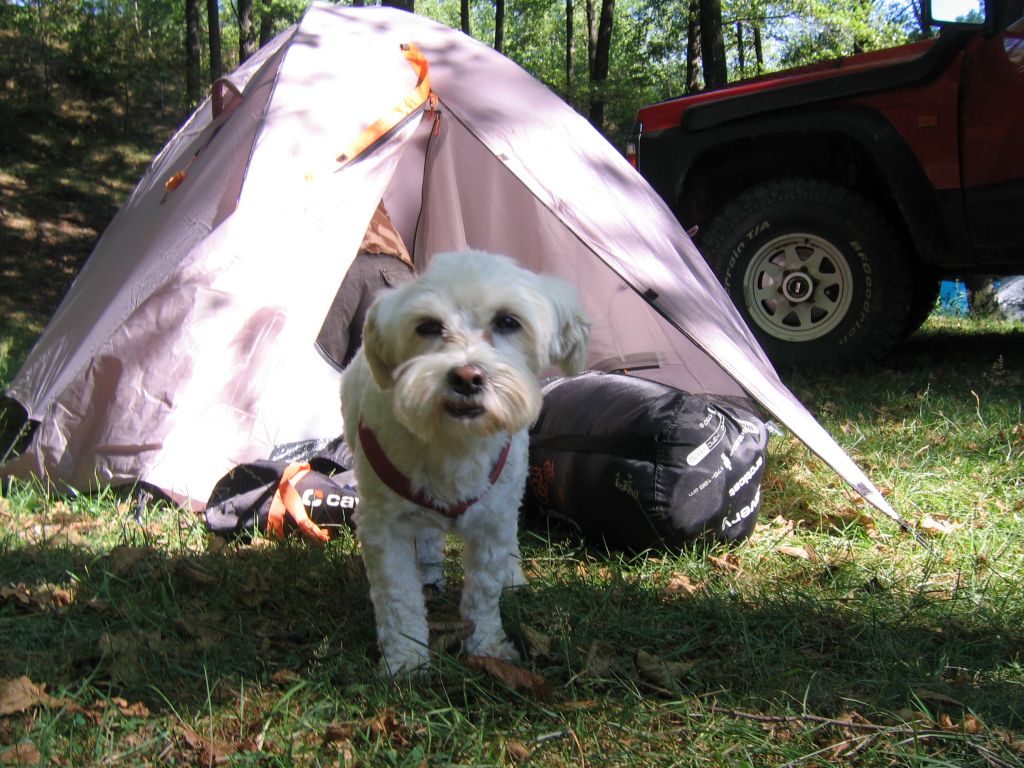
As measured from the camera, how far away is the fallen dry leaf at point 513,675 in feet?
7.01

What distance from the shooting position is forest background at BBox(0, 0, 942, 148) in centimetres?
1630

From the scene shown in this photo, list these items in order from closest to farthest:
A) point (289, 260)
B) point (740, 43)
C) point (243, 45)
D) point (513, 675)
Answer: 1. point (513, 675)
2. point (289, 260)
3. point (243, 45)
4. point (740, 43)

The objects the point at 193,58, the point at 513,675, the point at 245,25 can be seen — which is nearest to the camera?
the point at 513,675

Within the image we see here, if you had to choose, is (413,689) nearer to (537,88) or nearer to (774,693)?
(774,693)

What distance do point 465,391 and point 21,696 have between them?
1.29 metres

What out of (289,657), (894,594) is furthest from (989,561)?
(289,657)

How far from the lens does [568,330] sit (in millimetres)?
2484

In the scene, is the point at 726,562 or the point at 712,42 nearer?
the point at 726,562

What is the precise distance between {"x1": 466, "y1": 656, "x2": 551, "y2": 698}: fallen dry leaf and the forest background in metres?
10.2

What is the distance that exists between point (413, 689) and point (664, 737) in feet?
2.05

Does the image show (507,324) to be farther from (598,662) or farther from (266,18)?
(266,18)

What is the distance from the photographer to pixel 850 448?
4172 mm

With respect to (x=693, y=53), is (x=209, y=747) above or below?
below

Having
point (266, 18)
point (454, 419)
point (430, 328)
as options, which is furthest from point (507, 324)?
point (266, 18)
